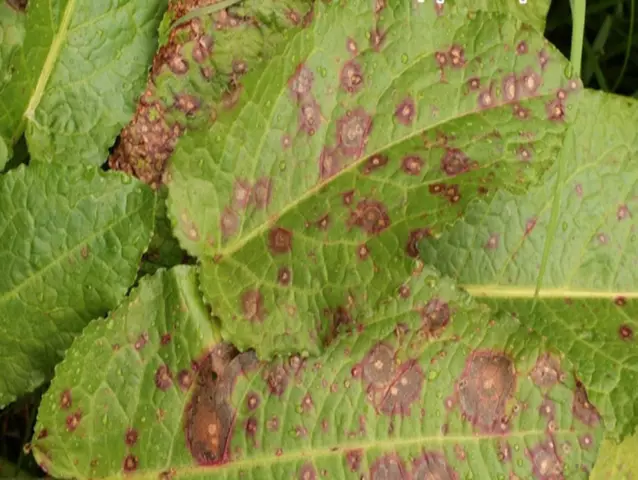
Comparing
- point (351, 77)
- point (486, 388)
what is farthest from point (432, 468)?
point (351, 77)

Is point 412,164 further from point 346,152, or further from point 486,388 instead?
point 486,388

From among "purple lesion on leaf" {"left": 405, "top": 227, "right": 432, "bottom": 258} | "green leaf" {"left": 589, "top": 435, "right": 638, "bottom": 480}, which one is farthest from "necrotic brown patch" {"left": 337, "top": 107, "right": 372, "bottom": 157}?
"green leaf" {"left": 589, "top": 435, "right": 638, "bottom": 480}

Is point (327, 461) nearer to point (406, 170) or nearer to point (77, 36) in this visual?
point (406, 170)

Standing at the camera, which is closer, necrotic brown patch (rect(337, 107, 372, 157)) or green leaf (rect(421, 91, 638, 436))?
necrotic brown patch (rect(337, 107, 372, 157))

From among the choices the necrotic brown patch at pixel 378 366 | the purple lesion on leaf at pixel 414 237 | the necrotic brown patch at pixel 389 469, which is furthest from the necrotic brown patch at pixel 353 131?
the necrotic brown patch at pixel 389 469

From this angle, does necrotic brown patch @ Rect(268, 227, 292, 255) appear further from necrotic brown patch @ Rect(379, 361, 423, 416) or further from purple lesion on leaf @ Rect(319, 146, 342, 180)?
necrotic brown patch @ Rect(379, 361, 423, 416)

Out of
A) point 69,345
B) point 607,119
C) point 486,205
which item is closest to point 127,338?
point 69,345
